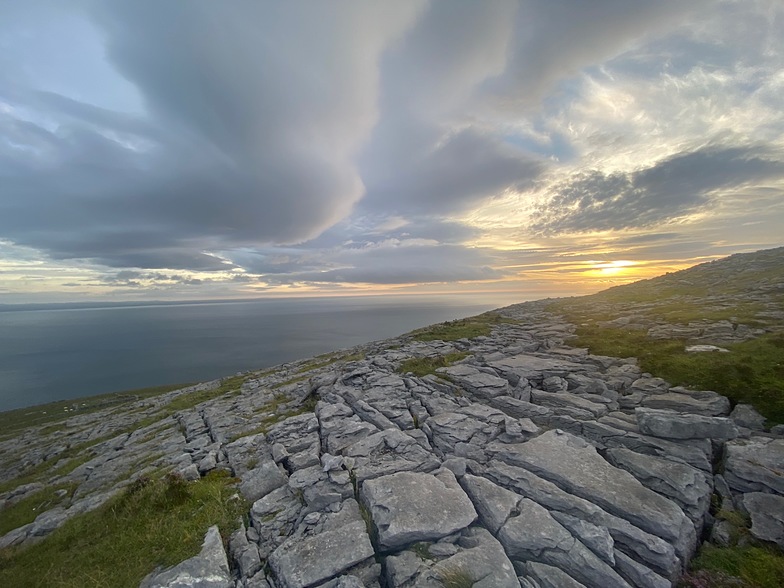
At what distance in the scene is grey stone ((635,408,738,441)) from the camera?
12.0m

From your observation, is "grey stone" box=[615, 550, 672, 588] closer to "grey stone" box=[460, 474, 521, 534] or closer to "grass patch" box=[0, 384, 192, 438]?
"grey stone" box=[460, 474, 521, 534]

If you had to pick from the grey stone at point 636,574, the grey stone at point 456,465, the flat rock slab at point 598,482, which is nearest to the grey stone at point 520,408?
the flat rock slab at point 598,482

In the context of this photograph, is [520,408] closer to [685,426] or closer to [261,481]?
[685,426]

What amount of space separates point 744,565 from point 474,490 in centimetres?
691

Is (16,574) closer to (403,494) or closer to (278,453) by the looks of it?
(278,453)

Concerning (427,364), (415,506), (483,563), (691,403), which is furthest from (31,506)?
(691,403)

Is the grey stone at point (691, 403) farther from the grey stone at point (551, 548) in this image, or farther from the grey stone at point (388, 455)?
the grey stone at point (388, 455)

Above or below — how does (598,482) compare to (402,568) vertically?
above

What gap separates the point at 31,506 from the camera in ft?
65.2

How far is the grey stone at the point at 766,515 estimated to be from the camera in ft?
28.5

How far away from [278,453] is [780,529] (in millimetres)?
18123

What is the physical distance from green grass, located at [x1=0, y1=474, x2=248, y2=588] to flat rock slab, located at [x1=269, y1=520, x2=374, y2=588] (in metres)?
3.12

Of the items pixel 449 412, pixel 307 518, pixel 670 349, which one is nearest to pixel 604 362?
pixel 670 349

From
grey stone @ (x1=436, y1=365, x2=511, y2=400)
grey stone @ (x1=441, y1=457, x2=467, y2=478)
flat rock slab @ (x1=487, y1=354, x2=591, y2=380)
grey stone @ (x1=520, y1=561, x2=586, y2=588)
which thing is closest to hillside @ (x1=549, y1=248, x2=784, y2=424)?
flat rock slab @ (x1=487, y1=354, x2=591, y2=380)
